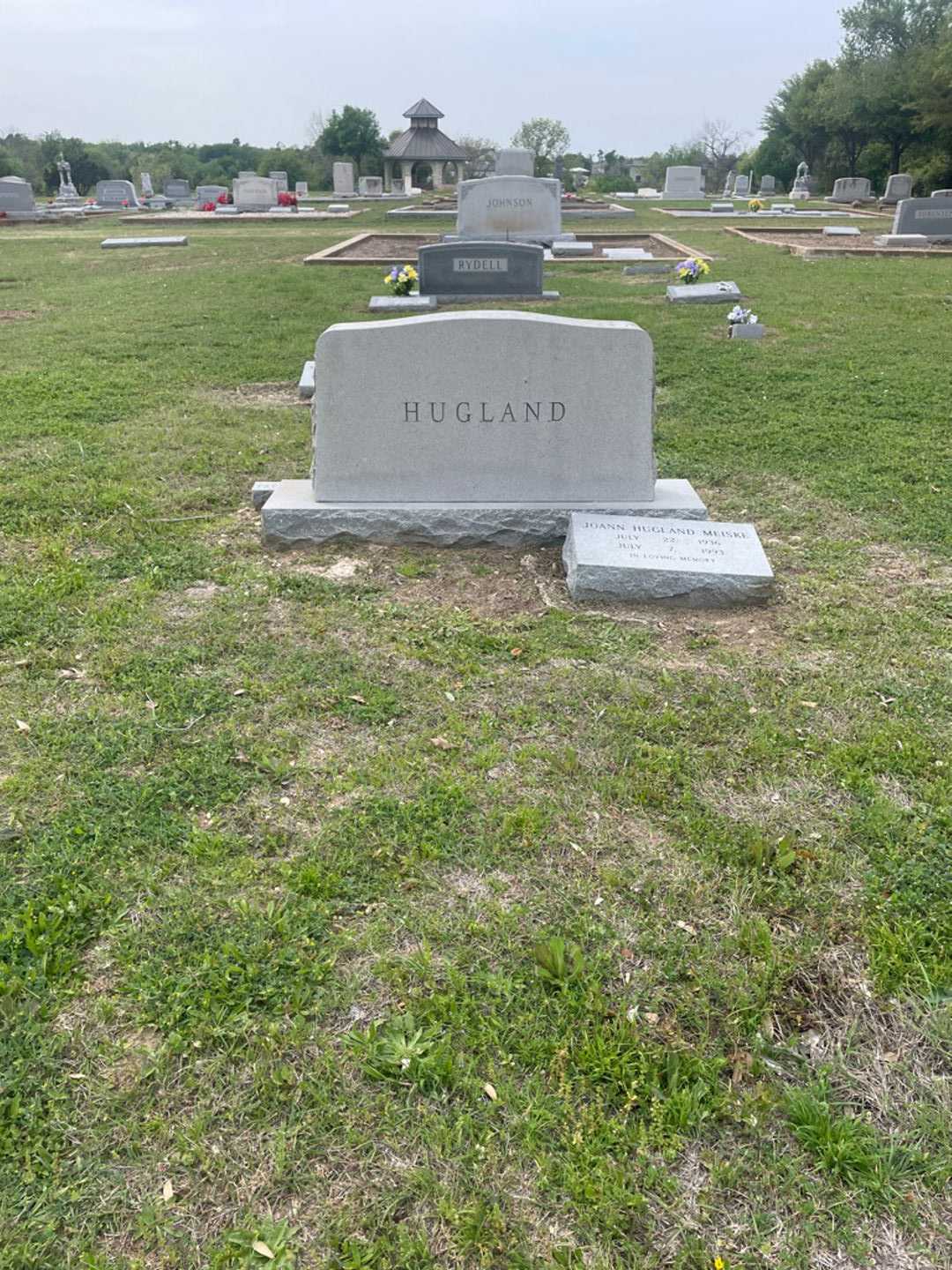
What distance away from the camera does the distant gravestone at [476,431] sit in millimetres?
4699

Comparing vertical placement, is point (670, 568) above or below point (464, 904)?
above

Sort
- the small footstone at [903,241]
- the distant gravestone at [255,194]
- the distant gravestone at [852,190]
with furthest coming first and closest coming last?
the distant gravestone at [852,190], the distant gravestone at [255,194], the small footstone at [903,241]

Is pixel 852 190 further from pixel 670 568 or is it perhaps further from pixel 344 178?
pixel 670 568

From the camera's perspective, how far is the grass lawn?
1841 millimetres

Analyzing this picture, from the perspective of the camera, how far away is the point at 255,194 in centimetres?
3519

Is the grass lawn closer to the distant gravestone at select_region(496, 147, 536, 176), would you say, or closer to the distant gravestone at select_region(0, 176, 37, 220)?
the distant gravestone at select_region(496, 147, 536, 176)

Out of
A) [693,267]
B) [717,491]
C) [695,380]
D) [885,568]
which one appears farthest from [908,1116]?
[693,267]

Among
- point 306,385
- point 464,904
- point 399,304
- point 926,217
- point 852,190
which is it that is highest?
point 852,190

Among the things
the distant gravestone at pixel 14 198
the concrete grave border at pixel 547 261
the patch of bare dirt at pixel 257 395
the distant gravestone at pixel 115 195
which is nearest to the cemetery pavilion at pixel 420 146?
A: the distant gravestone at pixel 115 195

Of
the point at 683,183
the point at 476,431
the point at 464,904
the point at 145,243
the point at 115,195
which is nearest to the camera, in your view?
the point at 464,904

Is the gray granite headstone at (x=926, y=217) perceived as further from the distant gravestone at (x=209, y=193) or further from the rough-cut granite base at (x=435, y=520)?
the distant gravestone at (x=209, y=193)

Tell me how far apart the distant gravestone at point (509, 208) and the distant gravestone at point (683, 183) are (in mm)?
27594

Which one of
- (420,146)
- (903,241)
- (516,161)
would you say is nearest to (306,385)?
(903,241)

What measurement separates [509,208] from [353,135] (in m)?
37.5
